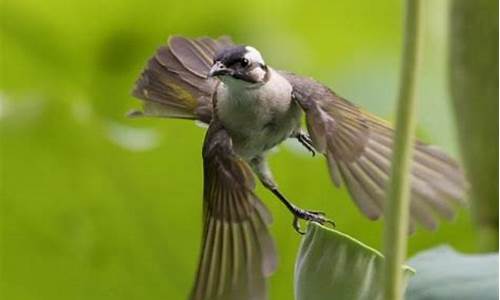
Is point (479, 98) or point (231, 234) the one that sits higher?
point (479, 98)

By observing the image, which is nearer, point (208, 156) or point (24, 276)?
point (208, 156)

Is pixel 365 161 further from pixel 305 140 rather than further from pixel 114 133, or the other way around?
pixel 114 133

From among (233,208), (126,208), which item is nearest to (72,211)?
(126,208)

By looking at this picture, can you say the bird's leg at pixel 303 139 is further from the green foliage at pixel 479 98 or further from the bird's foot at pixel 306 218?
the green foliage at pixel 479 98

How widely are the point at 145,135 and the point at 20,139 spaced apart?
0.06 meters

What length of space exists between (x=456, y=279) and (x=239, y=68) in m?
0.13

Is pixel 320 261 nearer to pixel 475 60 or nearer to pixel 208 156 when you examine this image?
pixel 208 156

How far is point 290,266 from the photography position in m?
0.32

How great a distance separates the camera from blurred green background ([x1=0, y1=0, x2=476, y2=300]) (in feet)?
1.17

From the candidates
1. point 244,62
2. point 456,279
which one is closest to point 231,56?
point 244,62

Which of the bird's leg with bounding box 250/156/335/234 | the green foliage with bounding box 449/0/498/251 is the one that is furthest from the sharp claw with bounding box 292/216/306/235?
the green foliage with bounding box 449/0/498/251

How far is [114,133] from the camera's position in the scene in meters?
0.37

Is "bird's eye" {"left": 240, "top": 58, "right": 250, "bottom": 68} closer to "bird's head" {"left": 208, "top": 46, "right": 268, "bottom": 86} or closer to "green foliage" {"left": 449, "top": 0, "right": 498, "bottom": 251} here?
"bird's head" {"left": 208, "top": 46, "right": 268, "bottom": 86}

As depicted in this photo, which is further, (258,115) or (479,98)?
(479,98)
